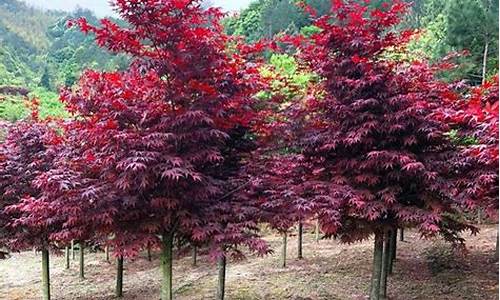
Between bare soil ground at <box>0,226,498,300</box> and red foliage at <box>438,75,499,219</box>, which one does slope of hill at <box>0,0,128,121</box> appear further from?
red foliage at <box>438,75,499,219</box>

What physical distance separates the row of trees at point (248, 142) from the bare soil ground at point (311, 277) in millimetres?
2399

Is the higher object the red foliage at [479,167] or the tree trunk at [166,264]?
the red foliage at [479,167]

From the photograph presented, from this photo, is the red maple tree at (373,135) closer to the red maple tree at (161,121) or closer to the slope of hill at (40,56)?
the red maple tree at (161,121)

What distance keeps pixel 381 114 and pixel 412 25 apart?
2760cm

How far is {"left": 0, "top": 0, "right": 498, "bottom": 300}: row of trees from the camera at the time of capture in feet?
17.8

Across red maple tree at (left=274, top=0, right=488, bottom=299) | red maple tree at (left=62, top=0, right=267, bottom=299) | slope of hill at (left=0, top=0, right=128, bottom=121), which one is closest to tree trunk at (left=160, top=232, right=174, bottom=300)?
red maple tree at (left=62, top=0, right=267, bottom=299)

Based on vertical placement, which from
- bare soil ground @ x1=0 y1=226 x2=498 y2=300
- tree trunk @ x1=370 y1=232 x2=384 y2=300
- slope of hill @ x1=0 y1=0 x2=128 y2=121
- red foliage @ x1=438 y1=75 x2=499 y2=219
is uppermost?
slope of hill @ x1=0 y1=0 x2=128 y2=121

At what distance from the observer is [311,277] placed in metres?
10.2

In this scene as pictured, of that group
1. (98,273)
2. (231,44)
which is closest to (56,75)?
(98,273)

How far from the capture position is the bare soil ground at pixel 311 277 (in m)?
8.93

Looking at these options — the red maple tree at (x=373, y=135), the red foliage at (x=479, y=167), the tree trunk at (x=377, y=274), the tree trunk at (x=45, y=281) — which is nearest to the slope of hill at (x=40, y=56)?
the tree trunk at (x=45, y=281)

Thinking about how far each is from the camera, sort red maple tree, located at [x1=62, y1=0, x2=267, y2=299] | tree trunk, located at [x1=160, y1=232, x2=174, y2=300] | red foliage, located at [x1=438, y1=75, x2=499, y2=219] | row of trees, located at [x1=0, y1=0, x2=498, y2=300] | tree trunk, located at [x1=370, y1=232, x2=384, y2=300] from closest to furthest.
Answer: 1. red foliage, located at [x1=438, y1=75, x2=499, y2=219]
2. red maple tree, located at [x1=62, y1=0, x2=267, y2=299]
3. row of trees, located at [x1=0, y1=0, x2=498, y2=300]
4. tree trunk, located at [x1=160, y1=232, x2=174, y2=300]
5. tree trunk, located at [x1=370, y1=232, x2=384, y2=300]

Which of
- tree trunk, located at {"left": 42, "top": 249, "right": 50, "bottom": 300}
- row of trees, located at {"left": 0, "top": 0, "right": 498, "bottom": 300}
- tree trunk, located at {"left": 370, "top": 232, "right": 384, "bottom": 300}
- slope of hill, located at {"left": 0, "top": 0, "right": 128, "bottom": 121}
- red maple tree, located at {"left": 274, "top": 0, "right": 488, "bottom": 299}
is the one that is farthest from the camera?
slope of hill, located at {"left": 0, "top": 0, "right": 128, "bottom": 121}

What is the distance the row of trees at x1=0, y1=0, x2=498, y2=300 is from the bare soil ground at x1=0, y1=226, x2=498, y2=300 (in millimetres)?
2399
